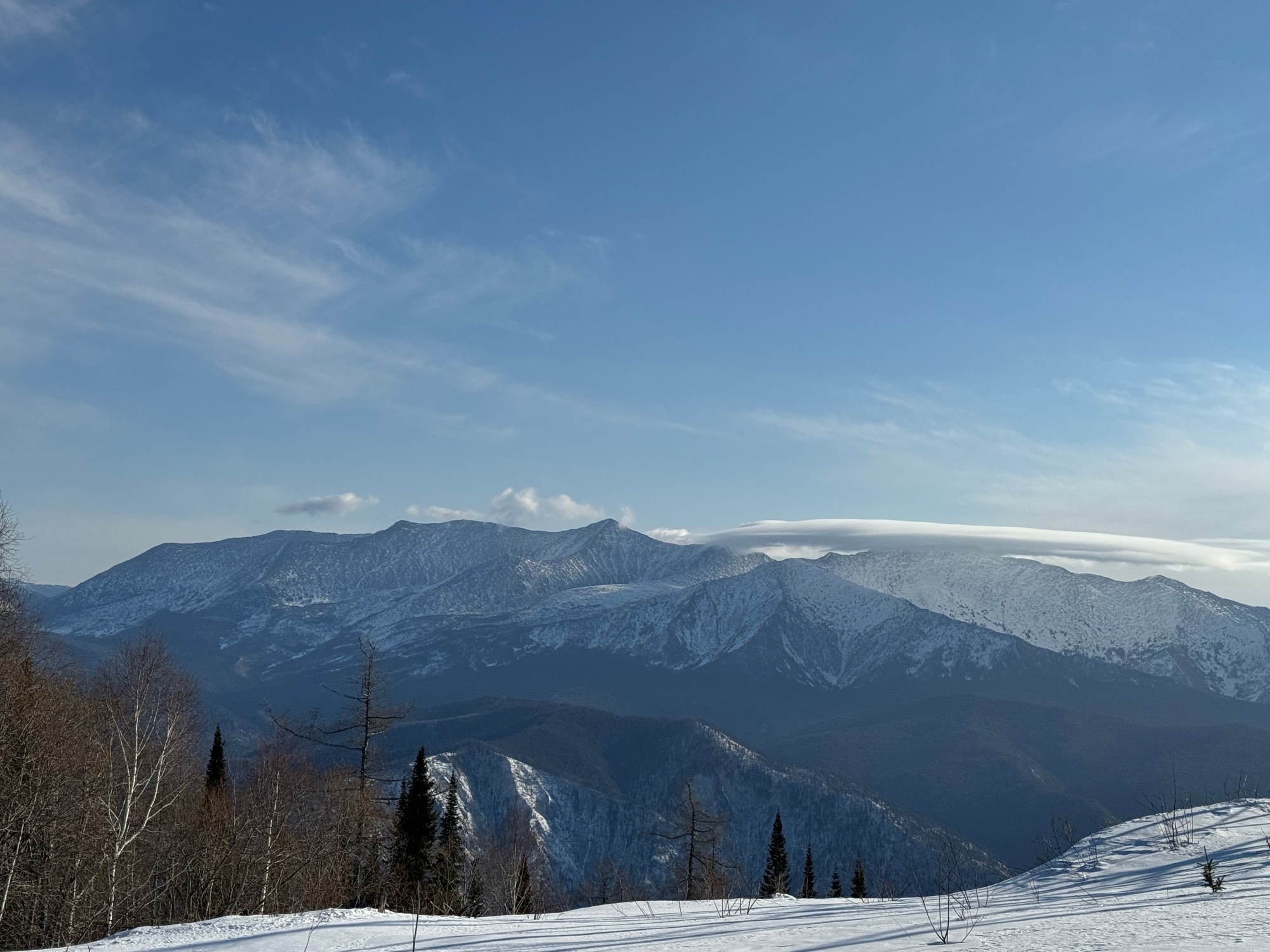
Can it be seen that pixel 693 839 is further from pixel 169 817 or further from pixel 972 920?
pixel 972 920

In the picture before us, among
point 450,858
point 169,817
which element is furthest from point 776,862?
point 169,817

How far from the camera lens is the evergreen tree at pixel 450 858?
40562mm

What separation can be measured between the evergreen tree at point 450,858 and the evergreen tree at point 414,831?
716mm

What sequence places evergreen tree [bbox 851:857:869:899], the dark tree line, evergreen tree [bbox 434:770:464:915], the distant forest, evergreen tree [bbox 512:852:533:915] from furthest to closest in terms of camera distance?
1. the dark tree line
2. evergreen tree [bbox 851:857:869:899]
3. evergreen tree [bbox 434:770:464:915]
4. evergreen tree [bbox 512:852:533:915]
5. the distant forest

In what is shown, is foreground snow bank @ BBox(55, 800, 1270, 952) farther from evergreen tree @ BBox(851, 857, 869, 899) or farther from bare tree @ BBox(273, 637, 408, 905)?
evergreen tree @ BBox(851, 857, 869, 899)

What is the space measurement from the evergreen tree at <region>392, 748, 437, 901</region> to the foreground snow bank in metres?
28.0

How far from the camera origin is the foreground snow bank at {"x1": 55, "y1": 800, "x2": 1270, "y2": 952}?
10.4 metres

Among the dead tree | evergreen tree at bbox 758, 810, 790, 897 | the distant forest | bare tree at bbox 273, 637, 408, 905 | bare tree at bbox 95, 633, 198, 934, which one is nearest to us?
the distant forest

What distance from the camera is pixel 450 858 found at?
46.5 m

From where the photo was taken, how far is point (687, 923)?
48.1ft

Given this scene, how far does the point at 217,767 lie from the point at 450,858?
12544mm

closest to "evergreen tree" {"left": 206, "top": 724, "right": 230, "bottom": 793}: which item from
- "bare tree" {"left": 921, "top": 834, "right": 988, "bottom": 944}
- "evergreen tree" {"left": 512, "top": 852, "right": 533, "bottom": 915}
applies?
"evergreen tree" {"left": 512, "top": 852, "right": 533, "bottom": 915}

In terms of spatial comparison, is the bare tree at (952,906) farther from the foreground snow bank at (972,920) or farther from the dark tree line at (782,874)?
the dark tree line at (782,874)

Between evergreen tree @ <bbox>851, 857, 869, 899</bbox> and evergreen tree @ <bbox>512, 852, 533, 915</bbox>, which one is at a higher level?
evergreen tree @ <bbox>512, 852, 533, 915</bbox>
